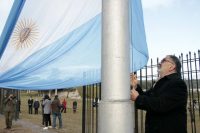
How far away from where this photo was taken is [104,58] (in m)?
2.55

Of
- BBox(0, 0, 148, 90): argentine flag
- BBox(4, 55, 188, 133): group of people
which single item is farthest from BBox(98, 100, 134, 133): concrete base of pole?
BBox(0, 0, 148, 90): argentine flag

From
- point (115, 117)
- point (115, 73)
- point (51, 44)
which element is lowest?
point (115, 117)

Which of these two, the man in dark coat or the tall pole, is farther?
the man in dark coat

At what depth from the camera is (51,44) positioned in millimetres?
4027

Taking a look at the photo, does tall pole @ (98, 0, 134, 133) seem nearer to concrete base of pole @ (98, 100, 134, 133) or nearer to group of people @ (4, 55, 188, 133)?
concrete base of pole @ (98, 100, 134, 133)

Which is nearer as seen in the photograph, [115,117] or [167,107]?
[115,117]

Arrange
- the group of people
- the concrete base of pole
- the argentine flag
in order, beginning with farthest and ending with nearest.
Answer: the argentine flag < the group of people < the concrete base of pole

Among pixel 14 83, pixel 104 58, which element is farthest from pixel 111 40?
pixel 14 83

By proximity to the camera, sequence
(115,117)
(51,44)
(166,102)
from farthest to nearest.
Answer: (51,44) < (166,102) < (115,117)

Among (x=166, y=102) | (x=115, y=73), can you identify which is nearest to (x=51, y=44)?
(x=166, y=102)

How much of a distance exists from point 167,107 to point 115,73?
0.79 metres

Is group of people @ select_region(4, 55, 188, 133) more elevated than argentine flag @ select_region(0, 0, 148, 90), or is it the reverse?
argentine flag @ select_region(0, 0, 148, 90)

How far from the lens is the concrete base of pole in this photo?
2.45 metres

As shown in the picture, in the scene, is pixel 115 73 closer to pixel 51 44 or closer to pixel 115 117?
pixel 115 117
